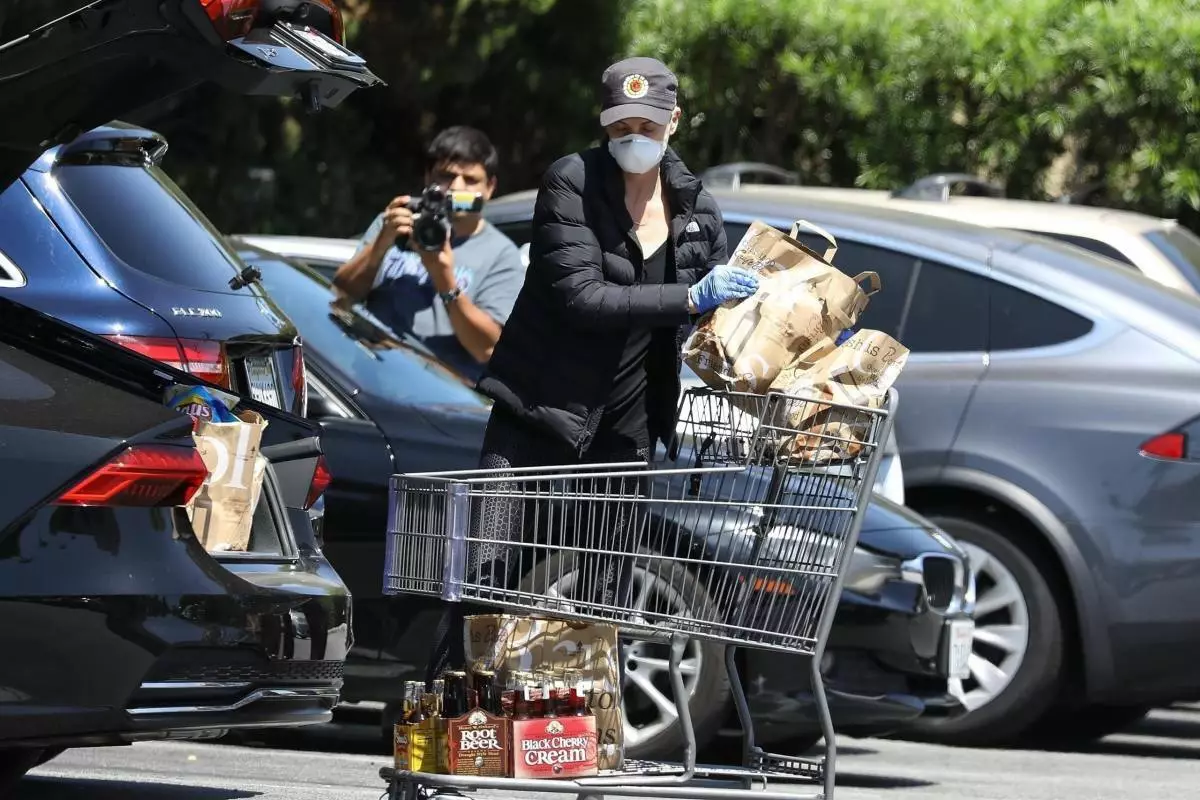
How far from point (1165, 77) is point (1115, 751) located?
5.44m

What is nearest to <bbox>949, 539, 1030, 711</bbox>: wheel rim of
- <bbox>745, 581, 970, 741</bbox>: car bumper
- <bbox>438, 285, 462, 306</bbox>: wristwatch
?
<bbox>745, 581, 970, 741</bbox>: car bumper

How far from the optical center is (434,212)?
7.61 meters

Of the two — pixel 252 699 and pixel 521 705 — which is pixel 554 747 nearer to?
pixel 521 705

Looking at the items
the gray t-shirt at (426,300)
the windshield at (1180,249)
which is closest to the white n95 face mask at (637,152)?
the gray t-shirt at (426,300)

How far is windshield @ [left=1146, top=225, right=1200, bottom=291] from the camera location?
9276mm

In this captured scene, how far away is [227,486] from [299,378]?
1197 millimetres

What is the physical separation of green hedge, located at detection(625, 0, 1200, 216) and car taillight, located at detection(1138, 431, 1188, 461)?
516 centimetres

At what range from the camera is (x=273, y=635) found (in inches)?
194

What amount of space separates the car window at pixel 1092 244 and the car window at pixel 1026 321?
40.8 inches

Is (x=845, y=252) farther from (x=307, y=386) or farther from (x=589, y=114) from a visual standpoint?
(x=589, y=114)

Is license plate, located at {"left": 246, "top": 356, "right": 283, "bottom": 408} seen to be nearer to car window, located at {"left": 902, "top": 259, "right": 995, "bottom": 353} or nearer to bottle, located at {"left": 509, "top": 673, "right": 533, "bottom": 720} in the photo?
bottle, located at {"left": 509, "top": 673, "right": 533, "bottom": 720}

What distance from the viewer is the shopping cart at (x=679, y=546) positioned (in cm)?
459

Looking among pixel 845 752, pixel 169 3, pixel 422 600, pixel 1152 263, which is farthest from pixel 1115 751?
pixel 169 3

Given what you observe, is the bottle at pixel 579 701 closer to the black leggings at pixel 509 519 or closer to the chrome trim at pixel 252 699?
the black leggings at pixel 509 519
